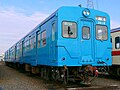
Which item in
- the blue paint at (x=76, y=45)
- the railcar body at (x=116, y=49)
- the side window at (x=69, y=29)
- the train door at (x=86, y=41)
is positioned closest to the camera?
the blue paint at (x=76, y=45)

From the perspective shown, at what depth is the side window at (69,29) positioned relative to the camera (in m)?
10.2

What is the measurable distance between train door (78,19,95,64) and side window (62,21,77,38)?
0.24 metres

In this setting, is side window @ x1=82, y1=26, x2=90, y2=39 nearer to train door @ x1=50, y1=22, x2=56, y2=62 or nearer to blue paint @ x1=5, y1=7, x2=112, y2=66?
blue paint @ x1=5, y1=7, x2=112, y2=66

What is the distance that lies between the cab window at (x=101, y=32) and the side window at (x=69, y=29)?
3.88 ft

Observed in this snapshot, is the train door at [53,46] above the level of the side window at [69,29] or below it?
below

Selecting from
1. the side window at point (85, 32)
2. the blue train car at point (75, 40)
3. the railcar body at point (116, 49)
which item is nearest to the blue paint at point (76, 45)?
the blue train car at point (75, 40)

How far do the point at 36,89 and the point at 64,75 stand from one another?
1658 millimetres

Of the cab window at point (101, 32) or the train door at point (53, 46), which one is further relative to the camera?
the cab window at point (101, 32)

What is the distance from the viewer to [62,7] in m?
10.4

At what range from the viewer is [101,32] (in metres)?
11.2

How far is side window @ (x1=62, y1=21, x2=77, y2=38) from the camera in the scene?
10227mm

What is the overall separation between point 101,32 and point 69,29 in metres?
1.71

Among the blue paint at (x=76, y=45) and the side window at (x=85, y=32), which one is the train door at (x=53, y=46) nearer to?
the blue paint at (x=76, y=45)

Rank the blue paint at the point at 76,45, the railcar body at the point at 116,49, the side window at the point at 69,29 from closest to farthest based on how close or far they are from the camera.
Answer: the blue paint at the point at 76,45
the side window at the point at 69,29
the railcar body at the point at 116,49
